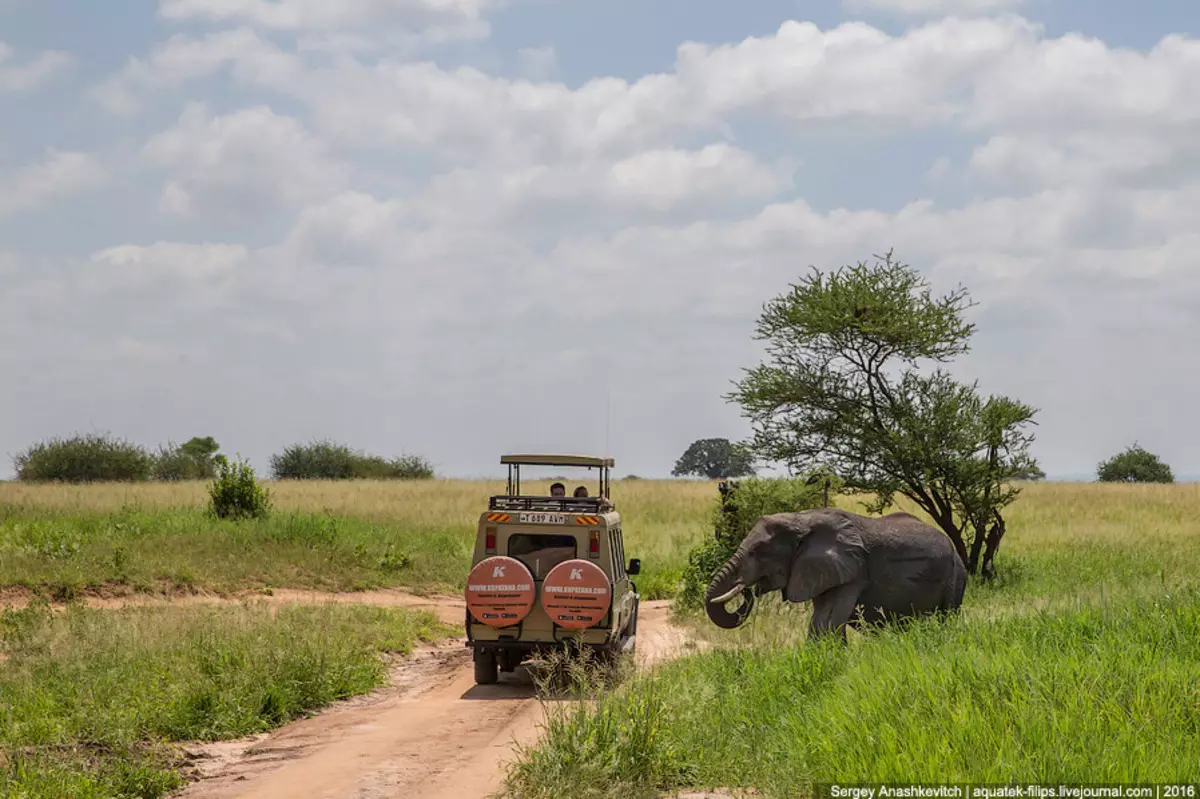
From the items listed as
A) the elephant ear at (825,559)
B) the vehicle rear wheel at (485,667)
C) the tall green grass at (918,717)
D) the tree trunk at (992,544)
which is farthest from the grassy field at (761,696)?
the tree trunk at (992,544)

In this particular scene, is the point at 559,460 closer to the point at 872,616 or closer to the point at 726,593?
the point at 726,593

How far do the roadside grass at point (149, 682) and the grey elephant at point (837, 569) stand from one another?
188 inches

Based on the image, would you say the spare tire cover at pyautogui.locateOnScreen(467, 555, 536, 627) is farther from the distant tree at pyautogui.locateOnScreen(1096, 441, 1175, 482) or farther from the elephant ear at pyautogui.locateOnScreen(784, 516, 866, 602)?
the distant tree at pyautogui.locateOnScreen(1096, 441, 1175, 482)

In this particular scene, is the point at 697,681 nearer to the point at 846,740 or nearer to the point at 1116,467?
the point at 846,740

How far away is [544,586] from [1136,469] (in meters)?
75.6

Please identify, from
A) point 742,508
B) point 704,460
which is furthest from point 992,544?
point 704,460

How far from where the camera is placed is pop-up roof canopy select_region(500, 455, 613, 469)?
15.5 meters

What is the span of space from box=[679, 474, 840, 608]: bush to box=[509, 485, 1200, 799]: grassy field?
983cm

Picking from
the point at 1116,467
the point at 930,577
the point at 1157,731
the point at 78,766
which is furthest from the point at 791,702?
the point at 1116,467

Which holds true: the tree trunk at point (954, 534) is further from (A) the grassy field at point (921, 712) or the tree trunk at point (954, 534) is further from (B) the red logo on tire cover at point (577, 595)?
(B) the red logo on tire cover at point (577, 595)

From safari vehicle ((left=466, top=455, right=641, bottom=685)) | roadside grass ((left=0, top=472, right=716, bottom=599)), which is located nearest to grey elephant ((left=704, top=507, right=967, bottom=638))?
safari vehicle ((left=466, top=455, right=641, bottom=685))

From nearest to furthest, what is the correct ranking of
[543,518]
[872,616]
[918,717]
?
1. [918,717]
2. [872,616]
3. [543,518]

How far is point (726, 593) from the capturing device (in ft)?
43.5

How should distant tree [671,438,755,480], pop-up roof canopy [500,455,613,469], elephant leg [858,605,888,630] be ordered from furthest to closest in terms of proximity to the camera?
1. distant tree [671,438,755,480]
2. pop-up roof canopy [500,455,613,469]
3. elephant leg [858,605,888,630]
